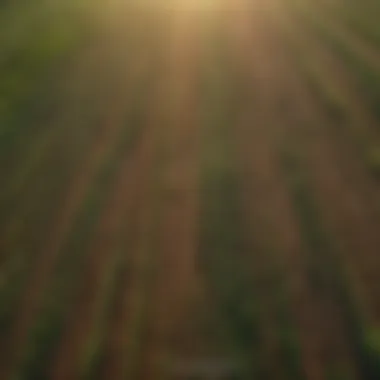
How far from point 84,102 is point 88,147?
0.73m

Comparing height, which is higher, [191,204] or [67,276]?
[191,204]

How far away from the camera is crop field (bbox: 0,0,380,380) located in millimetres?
4152

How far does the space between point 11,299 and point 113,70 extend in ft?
9.56

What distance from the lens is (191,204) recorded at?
5.05 metres

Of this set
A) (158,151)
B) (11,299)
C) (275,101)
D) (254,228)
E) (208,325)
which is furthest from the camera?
(275,101)

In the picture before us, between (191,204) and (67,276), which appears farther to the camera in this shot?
(191,204)

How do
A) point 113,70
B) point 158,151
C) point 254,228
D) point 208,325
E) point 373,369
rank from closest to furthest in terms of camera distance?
point 373,369, point 208,325, point 254,228, point 158,151, point 113,70

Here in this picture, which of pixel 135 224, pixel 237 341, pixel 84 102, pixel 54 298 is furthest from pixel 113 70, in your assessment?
pixel 237 341

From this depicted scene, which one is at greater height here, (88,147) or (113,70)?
(113,70)

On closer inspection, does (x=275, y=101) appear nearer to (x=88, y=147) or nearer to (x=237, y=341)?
(x=88, y=147)

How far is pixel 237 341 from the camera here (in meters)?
4.12

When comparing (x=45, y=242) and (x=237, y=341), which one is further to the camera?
(x=45, y=242)

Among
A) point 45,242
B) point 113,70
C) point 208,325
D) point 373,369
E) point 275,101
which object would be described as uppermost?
point 113,70

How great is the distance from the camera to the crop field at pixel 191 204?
4152 millimetres
